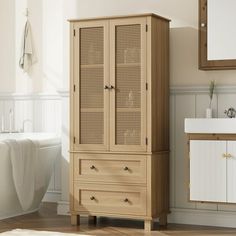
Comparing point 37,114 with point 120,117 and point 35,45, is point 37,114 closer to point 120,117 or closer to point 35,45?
point 35,45

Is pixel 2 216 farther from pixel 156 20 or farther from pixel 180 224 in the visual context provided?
pixel 156 20

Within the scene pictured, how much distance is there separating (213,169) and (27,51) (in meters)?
2.35

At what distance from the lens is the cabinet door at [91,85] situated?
4.94 meters

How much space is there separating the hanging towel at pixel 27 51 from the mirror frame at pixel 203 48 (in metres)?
1.86

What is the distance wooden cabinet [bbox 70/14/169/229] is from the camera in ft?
15.8

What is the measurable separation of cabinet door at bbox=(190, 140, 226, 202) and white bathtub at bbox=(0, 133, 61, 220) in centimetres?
141

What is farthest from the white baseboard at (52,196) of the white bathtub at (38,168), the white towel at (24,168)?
the white towel at (24,168)

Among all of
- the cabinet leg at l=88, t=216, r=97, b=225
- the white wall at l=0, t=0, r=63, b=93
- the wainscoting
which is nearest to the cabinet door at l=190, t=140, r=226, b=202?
the cabinet leg at l=88, t=216, r=97, b=225

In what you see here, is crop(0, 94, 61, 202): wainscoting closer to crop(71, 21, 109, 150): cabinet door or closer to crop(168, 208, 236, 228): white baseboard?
crop(71, 21, 109, 150): cabinet door

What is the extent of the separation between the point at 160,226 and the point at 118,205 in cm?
38

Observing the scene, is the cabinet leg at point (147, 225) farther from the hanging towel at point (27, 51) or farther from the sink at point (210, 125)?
the hanging towel at point (27, 51)

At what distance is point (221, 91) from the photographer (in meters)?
4.99

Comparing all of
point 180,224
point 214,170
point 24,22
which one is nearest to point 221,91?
point 214,170

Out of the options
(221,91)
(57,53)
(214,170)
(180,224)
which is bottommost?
(180,224)
